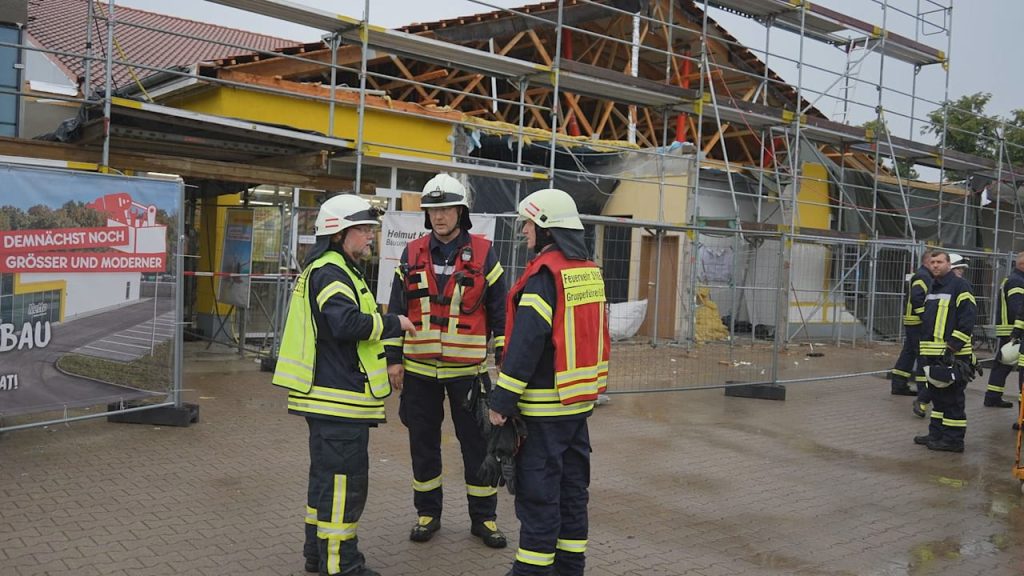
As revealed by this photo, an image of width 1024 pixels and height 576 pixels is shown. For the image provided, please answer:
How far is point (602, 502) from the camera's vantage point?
19.8 feet

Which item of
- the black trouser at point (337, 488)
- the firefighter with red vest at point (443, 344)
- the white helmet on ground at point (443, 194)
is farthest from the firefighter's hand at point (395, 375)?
the white helmet on ground at point (443, 194)

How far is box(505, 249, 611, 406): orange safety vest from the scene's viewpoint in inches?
166

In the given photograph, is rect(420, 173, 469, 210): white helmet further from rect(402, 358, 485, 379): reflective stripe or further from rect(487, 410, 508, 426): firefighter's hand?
rect(487, 410, 508, 426): firefighter's hand

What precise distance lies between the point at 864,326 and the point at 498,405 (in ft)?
51.7

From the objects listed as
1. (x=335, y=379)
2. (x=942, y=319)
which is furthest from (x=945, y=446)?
(x=335, y=379)

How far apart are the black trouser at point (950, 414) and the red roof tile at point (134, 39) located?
12947 millimetres

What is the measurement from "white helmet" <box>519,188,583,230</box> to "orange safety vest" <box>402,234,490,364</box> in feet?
2.59

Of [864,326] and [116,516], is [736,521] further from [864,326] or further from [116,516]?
[864,326]

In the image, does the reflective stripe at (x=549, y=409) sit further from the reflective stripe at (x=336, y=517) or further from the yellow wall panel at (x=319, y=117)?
the yellow wall panel at (x=319, y=117)

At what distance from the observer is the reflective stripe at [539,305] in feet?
13.7

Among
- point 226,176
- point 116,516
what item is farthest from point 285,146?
point 116,516

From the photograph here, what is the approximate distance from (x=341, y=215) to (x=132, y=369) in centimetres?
378

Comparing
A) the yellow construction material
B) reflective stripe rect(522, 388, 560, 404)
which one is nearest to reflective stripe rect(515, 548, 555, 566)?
reflective stripe rect(522, 388, 560, 404)

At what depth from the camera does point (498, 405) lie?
4152 millimetres
